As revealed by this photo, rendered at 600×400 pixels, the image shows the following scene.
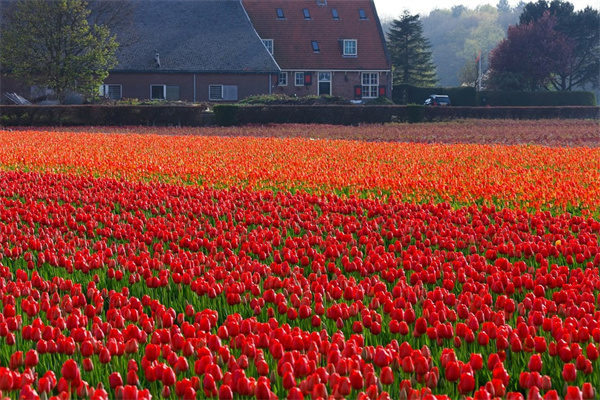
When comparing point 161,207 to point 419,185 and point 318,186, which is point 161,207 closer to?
point 318,186

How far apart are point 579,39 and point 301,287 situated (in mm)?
69321

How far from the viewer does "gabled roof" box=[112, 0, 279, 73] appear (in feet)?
173

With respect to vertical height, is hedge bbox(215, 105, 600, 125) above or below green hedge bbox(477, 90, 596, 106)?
below

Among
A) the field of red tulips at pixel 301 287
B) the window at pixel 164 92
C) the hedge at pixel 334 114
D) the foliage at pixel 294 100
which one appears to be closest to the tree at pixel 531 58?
the foliage at pixel 294 100

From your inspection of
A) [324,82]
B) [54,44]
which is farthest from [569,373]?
[324,82]

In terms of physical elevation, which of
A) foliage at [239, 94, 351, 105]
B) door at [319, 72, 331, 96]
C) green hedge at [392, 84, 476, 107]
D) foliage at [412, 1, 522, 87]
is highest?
foliage at [412, 1, 522, 87]

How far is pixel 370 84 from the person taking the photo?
5797cm

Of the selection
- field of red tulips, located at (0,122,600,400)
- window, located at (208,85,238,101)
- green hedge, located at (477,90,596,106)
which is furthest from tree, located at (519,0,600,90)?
field of red tulips, located at (0,122,600,400)

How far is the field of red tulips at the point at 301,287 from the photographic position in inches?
148

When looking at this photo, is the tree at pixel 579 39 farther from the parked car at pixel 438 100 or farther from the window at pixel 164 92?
the window at pixel 164 92

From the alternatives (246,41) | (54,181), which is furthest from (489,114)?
(54,181)

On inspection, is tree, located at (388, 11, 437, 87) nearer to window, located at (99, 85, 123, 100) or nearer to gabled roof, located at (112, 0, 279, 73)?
gabled roof, located at (112, 0, 279, 73)

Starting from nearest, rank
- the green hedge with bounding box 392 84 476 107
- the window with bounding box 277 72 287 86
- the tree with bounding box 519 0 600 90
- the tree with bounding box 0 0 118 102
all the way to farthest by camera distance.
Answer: the tree with bounding box 0 0 118 102 → the window with bounding box 277 72 287 86 → the green hedge with bounding box 392 84 476 107 → the tree with bounding box 519 0 600 90

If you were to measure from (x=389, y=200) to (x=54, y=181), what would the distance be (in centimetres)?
539
